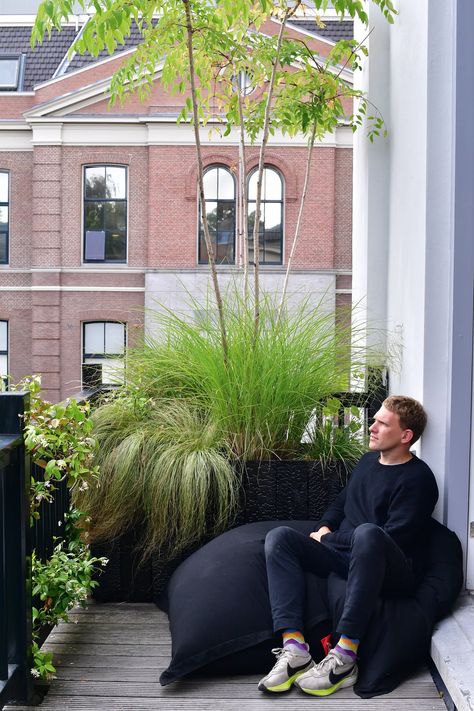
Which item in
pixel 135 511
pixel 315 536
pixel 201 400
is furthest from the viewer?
pixel 201 400

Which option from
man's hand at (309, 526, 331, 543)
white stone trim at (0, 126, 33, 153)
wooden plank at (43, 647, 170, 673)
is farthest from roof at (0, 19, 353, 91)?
wooden plank at (43, 647, 170, 673)

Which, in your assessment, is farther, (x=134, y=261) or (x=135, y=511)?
(x=134, y=261)

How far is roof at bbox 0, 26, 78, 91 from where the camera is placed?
Result: 22531 mm

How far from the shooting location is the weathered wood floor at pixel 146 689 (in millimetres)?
2535

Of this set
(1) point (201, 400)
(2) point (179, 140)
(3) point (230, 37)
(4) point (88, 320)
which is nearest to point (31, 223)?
(4) point (88, 320)

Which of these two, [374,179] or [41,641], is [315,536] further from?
[374,179]

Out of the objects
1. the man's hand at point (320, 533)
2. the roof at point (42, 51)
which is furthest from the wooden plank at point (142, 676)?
the roof at point (42, 51)

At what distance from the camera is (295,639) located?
2648mm

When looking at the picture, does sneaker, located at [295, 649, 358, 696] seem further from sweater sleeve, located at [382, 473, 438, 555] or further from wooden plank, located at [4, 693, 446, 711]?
sweater sleeve, located at [382, 473, 438, 555]

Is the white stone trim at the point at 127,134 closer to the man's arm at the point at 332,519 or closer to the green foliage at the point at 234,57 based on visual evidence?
the green foliage at the point at 234,57

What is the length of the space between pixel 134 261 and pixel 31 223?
3165mm

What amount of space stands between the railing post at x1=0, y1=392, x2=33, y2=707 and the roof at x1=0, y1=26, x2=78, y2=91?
854 inches

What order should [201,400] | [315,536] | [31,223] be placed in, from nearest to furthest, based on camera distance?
[315,536]
[201,400]
[31,223]

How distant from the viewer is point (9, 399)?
93.8 inches
